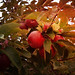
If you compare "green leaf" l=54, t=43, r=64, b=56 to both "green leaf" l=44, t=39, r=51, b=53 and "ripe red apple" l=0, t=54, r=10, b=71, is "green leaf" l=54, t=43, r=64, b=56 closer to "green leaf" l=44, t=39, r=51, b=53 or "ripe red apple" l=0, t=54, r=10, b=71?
"green leaf" l=44, t=39, r=51, b=53

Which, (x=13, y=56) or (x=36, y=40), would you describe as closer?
(x=13, y=56)

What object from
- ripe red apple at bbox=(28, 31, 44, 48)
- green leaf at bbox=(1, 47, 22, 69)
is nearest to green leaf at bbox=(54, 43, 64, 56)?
ripe red apple at bbox=(28, 31, 44, 48)

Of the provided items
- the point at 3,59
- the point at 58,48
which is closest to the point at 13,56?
the point at 3,59

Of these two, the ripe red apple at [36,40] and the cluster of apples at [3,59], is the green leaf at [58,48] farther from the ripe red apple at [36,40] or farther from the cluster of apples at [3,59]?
the cluster of apples at [3,59]

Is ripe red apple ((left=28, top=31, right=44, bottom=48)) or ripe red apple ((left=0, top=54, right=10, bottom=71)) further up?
ripe red apple ((left=28, top=31, right=44, bottom=48))

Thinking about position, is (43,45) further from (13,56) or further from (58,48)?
(13,56)

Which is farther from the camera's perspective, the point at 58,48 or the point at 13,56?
the point at 58,48

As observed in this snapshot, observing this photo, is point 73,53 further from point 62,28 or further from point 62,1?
point 62,1

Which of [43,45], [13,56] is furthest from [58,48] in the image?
[13,56]

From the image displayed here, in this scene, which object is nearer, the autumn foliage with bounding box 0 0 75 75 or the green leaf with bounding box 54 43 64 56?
the autumn foliage with bounding box 0 0 75 75

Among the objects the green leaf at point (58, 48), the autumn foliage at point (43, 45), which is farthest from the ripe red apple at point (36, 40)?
the green leaf at point (58, 48)

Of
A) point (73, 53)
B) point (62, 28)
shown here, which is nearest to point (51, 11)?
point (62, 28)

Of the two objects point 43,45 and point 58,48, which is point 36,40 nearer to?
point 43,45

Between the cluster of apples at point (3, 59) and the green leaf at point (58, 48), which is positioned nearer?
the cluster of apples at point (3, 59)
